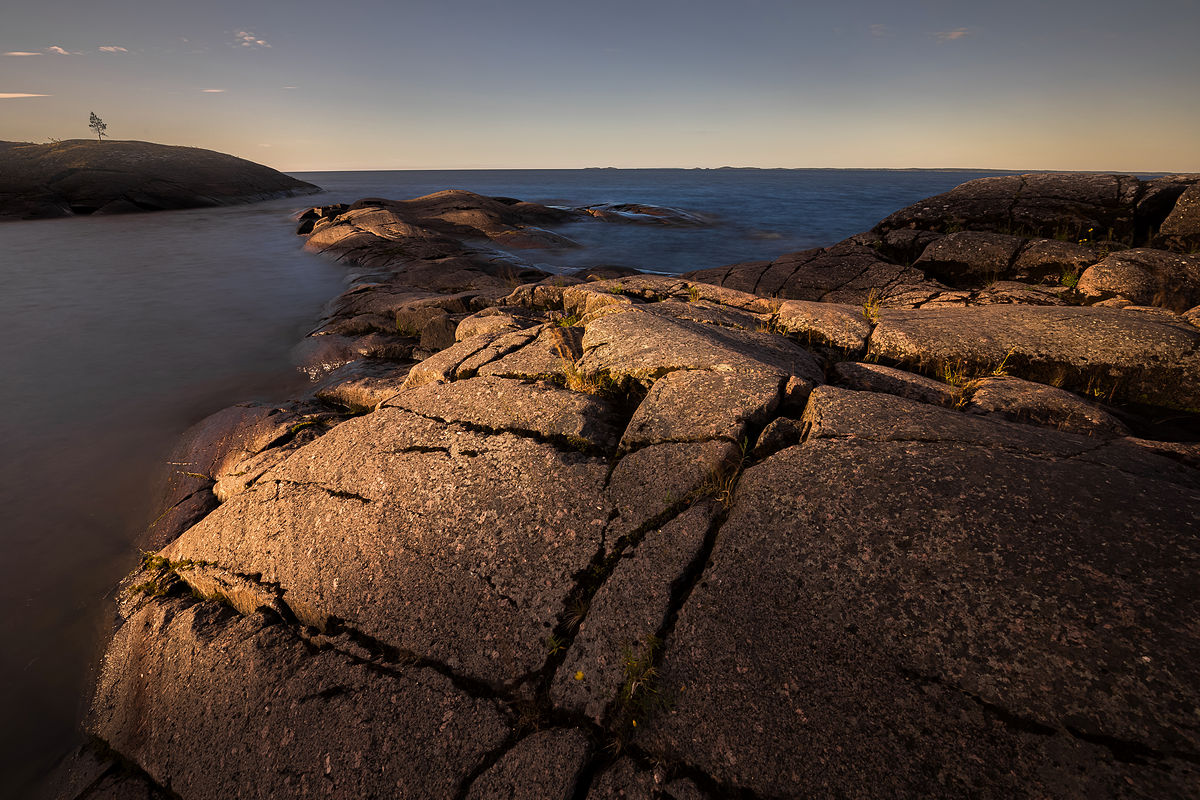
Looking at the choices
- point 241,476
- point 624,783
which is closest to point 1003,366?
point 624,783

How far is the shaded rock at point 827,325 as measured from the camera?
518 centimetres

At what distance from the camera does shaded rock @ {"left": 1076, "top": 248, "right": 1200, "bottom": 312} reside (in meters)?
6.63

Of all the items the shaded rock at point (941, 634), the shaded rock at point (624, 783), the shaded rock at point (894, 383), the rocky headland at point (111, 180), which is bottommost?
the shaded rock at point (624, 783)

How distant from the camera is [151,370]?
8961mm

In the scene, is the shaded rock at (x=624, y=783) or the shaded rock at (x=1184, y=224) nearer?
the shaded rock at (x=624, y=783)

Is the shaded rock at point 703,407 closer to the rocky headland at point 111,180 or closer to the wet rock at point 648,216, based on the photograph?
the wet rock at point 648,216

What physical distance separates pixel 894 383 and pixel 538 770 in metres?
3.86

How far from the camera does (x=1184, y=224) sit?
25.5 feet

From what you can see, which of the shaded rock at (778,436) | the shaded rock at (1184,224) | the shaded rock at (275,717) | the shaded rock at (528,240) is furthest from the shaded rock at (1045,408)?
the shaded rock at (528,240)

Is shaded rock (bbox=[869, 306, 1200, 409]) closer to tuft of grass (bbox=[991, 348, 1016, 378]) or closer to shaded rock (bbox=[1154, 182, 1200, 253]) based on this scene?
tuft of grass (bbox=[991, 348, 1016, 378])

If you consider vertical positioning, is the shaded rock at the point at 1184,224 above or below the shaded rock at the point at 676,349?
above

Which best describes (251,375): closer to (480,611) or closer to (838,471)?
(480,611)

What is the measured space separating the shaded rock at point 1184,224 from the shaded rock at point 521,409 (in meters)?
10.2

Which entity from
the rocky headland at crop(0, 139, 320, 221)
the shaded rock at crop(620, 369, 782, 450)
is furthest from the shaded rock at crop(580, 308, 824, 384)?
the rocky headland at crop(0, 139, 320, 221)
